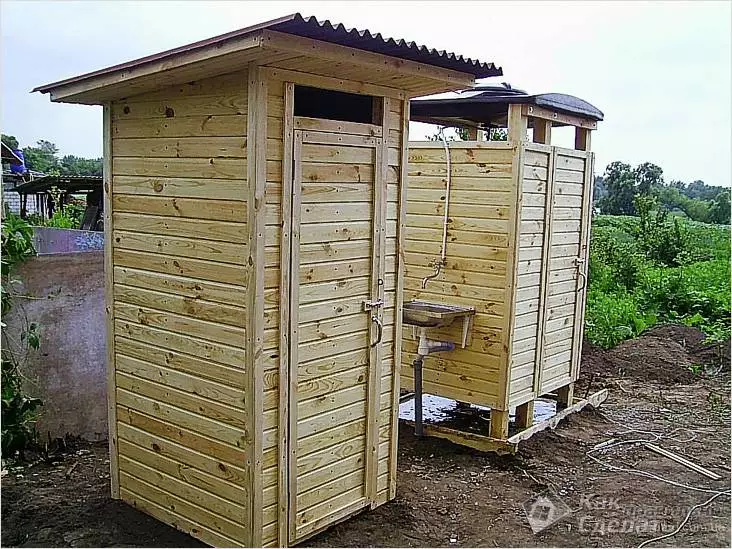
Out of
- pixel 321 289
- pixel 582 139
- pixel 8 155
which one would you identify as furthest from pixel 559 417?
pixel 8 155

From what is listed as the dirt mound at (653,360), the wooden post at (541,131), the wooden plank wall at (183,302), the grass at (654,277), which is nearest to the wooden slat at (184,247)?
the wooden plank wall at (183,302)

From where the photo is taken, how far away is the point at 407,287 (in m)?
5.04

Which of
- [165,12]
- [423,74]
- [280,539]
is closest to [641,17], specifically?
[423,74]

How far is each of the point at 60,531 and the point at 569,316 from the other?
3.65 meters

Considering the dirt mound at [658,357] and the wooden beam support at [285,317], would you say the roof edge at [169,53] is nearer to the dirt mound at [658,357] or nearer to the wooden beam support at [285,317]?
the wooden beam support at [285,317]

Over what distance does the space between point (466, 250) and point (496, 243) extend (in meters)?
0.22

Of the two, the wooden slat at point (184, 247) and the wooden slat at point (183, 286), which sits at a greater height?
the wooden slat at point (184, 247)

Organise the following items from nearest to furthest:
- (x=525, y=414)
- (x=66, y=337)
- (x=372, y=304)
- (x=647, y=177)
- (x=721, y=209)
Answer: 1. (x=372, y=304)
2. (x=66, y=337)
3. (x=525, y=414)
4. (x=721, y=209)
5. (x=647, y=177)

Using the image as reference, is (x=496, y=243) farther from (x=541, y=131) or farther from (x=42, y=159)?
(x=42, y=159)

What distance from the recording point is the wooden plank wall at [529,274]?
180 inches

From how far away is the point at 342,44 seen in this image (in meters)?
2.76

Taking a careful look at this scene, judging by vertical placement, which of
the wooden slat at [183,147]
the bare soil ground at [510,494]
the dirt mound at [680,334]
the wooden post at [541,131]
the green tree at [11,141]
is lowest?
the bare soil ground at [510,494]

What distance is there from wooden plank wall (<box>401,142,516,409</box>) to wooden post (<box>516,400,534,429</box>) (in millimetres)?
428

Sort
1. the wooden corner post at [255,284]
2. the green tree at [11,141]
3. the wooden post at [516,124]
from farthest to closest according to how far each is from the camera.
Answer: the green tree at [11,141]
the wooden post at [516,124]
the wooden corner post at [255,284]
